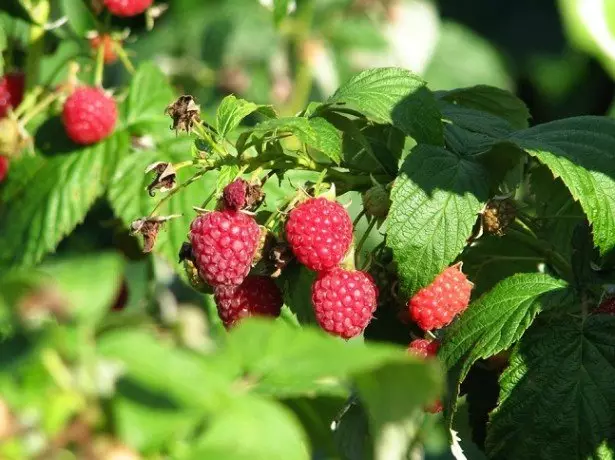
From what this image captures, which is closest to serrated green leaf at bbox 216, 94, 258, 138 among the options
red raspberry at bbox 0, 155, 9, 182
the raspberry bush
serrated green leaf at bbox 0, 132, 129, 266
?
the raspberry bush

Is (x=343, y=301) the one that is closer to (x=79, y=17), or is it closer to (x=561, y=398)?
(x=561, y=398)

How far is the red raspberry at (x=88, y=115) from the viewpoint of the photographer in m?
1.56

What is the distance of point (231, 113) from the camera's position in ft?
3.78

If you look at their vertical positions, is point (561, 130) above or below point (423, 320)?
above

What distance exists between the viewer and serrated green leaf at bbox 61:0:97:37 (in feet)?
5.39

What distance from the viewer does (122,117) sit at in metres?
1.67

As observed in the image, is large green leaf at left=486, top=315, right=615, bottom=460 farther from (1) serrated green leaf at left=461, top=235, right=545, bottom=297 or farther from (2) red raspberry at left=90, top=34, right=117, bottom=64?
(2) red raspberry at left=90, top=34, right=117, bottom=64

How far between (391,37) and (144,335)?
310 cm

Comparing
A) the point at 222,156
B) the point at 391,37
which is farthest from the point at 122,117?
the point at 391,37

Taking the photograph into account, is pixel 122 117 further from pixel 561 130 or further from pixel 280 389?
pixel 280 389

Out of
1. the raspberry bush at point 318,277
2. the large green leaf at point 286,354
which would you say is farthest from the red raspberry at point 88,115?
the large green leaf at point 286,354

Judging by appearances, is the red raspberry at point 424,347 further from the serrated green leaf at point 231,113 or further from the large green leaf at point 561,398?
the serrated green leaf at point 231,113

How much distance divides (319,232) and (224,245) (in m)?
0.08

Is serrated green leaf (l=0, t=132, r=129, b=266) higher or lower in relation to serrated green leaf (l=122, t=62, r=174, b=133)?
lower
